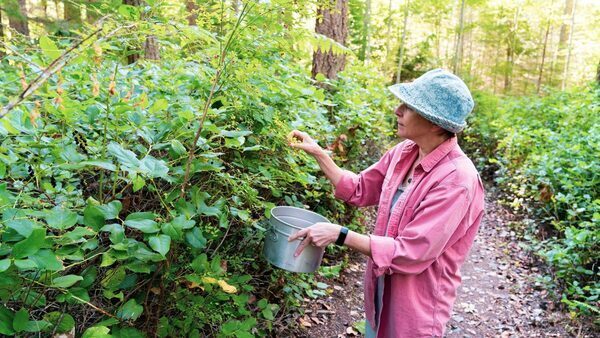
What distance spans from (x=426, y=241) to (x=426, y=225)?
0.07 meters

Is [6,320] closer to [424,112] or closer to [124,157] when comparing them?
[124,157]

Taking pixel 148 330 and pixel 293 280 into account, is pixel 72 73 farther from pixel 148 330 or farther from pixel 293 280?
pixel 293 280

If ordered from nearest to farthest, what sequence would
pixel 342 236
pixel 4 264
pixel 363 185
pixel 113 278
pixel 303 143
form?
1. pixel 4 264
2. pixel 113 278
3. pixel 342 236
4. pixel 303 143
5. pixel 363 185

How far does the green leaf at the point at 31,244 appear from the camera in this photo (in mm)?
1200

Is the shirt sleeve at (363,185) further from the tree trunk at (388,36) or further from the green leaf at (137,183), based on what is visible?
the tree trunk at (388,36)

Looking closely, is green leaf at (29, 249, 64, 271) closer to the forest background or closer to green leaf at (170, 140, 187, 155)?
the forest background

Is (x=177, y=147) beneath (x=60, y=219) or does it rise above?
above

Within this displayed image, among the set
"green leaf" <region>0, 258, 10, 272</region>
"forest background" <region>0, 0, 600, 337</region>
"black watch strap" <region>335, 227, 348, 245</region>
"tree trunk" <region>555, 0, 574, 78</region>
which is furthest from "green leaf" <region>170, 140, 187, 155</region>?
"tree trunk" <region>555, 0, 574, 78</region>

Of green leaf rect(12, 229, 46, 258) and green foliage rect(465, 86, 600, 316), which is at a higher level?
green leaf rect(12, 229, 46, 258)

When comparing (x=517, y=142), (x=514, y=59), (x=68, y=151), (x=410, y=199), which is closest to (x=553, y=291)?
(x=410, y=199)

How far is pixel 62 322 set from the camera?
1.46 m

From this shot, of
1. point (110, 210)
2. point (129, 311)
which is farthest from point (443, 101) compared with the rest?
point (129, 311)

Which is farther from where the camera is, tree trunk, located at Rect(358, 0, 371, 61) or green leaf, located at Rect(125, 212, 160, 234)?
tree trunk, located at Rect(358, 0, 371, 61)

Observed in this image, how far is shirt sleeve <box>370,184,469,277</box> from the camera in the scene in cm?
198
